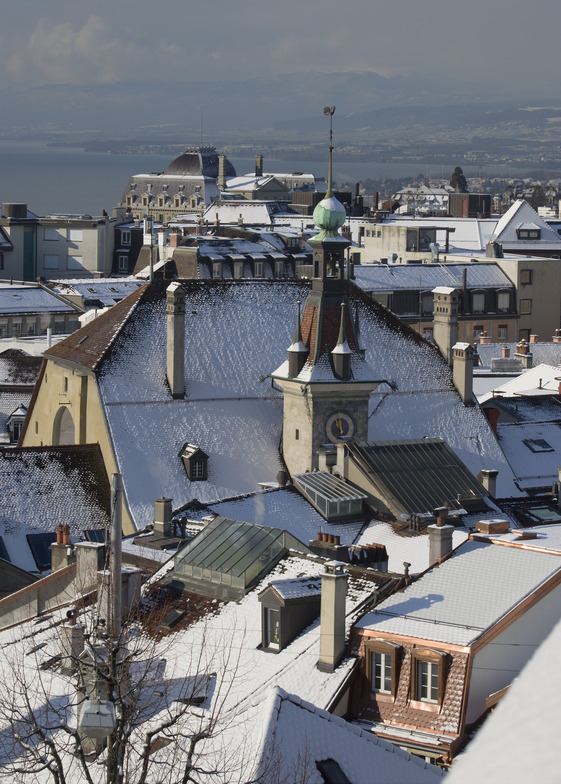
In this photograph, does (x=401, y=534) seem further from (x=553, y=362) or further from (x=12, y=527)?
(x=553, y=362)

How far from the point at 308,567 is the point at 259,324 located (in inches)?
941

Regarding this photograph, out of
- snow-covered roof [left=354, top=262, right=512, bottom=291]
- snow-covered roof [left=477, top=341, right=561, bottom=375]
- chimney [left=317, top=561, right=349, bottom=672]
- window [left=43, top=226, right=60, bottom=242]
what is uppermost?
window [left=43, top=226, right=60, bottom=242]

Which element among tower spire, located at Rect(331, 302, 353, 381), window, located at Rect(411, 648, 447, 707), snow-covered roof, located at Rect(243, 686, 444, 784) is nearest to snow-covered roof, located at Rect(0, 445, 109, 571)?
tower spire, located at Rect(331, 302, 353, 381)

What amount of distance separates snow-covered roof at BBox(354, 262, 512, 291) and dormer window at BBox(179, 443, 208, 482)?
161ft

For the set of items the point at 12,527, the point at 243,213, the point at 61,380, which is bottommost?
the point at 12,527

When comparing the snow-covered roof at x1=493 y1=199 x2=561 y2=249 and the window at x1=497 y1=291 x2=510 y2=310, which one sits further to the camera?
the snow-covered roof at x1=493 y1=199 x2=561 y2=249

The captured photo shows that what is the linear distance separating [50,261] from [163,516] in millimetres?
100539

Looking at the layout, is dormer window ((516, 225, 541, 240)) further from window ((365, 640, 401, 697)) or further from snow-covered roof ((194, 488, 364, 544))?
window ((365, 640, 401, 697))

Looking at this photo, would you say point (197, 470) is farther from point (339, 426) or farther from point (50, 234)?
point (50, 234)

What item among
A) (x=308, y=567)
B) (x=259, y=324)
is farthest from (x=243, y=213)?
(x=308, y=567)

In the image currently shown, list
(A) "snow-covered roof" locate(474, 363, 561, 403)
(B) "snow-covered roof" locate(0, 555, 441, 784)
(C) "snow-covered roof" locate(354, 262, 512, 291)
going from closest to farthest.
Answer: (B) "snow-covered roof" locate(0, 555, 441, 784), (A) "snow-covered roof" locate(474, 363, 561, 403), (C) "snow-covered roof" locate(354, 262, 512, 291)

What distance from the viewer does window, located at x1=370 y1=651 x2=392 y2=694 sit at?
2116 cm

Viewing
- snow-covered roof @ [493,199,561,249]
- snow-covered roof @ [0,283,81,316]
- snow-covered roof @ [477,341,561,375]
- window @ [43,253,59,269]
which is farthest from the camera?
window @ [43,253,59,269]

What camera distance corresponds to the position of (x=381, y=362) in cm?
4822
